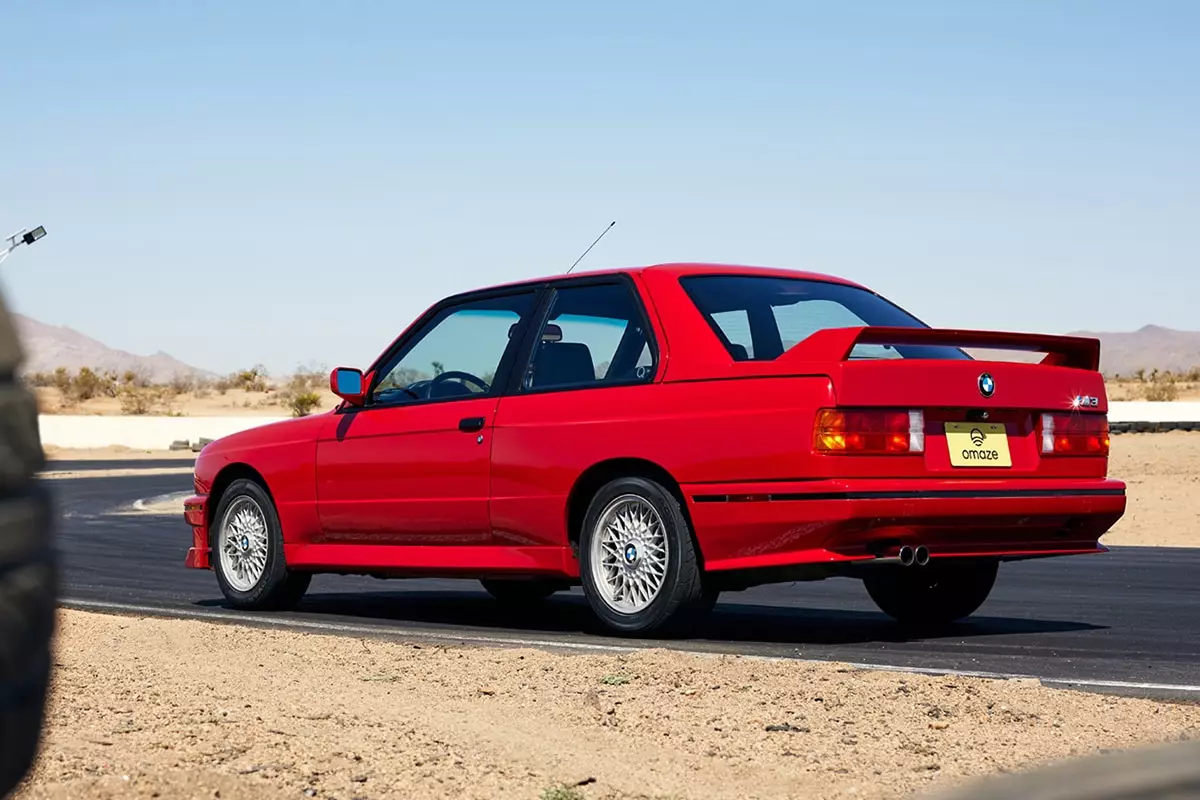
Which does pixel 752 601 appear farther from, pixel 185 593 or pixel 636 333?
pixel 185 593

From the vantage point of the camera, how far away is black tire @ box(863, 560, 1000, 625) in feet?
30.2

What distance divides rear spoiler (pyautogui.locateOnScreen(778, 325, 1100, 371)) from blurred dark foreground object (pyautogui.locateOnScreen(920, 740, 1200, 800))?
605cm

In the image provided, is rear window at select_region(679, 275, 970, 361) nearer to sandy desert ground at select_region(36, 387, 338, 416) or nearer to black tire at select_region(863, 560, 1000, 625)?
black tire at select_region(863, 560, 1000, 625)

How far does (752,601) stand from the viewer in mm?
10992

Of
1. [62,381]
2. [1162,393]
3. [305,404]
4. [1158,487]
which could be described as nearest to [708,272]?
[1158,487]

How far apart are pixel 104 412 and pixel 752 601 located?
71.7 m

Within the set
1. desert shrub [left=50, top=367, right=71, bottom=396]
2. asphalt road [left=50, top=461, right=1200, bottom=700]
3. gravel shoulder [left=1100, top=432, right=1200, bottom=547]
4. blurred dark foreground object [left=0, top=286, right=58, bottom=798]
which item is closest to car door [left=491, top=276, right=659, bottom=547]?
asphalt road [left=50, top=461, right=1200, bottom=700]

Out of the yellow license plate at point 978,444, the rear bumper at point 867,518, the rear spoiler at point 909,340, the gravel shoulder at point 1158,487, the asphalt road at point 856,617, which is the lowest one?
the gravel shoulder at point 1158,487

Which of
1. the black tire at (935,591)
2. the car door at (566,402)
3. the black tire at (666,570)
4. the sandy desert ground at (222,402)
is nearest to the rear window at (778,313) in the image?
the car door at (566,402)

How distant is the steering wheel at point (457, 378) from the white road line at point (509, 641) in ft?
4.40

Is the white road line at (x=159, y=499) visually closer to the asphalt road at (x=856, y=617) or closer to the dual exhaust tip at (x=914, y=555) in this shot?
the asphalt road at (x=856, y=617)

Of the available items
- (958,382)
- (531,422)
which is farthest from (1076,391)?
(531,422)

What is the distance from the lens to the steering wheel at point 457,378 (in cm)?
932

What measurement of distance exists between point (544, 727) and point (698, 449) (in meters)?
2.49
